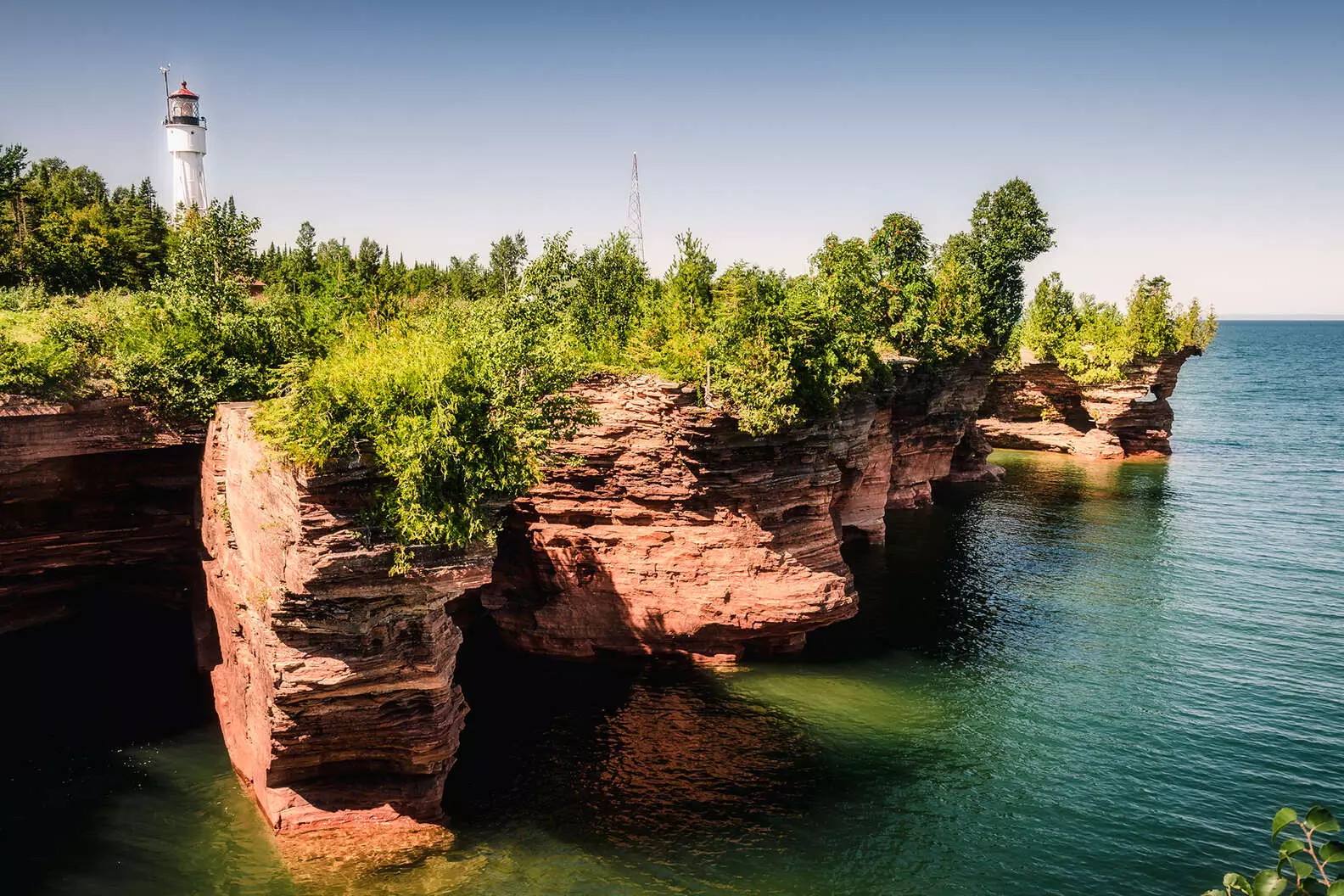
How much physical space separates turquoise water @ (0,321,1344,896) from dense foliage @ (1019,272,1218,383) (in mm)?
31751

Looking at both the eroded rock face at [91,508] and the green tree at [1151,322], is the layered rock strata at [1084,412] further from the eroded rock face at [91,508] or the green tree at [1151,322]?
the eroded rock face at [91,508]

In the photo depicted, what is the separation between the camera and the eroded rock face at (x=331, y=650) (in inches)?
823

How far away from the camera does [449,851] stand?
23938 mm

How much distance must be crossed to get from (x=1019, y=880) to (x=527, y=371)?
19479 millimetres

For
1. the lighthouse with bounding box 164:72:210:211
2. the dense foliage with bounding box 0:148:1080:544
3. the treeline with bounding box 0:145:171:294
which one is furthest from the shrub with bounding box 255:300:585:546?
the lighthouse with bounding box 164:72:210:211

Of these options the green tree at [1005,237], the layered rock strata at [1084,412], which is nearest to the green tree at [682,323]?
the green tree at [1005,237]

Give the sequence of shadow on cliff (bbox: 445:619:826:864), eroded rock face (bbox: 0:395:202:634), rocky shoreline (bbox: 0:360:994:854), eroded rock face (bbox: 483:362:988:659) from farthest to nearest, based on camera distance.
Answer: eroded rock face (bbox: 483:362:988:659)
eroded rock face (bbox: 0:395:202:634)
shadow on cliff (bbox: 445:619:826:864)
rocky shoreline (bbox: 0:360:994:854)

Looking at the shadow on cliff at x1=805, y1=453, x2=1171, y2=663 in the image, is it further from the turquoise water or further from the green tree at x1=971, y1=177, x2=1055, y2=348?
the green tree at x1=971, y1=177, x2=1055, y2=348

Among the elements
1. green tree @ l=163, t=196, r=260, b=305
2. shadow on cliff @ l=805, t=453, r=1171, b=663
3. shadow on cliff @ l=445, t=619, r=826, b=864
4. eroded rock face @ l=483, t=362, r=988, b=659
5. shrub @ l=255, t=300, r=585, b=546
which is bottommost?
shadow on cliff @ l=445, t=619, r=826, b=864

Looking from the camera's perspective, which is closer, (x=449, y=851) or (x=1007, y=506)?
(x=449, y=851)

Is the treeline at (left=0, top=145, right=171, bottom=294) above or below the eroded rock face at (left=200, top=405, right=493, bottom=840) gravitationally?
above

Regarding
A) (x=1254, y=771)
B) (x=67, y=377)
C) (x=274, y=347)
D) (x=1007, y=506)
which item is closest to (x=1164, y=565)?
(x=1007, y=506)

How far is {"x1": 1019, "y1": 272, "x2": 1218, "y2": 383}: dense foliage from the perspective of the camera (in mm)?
73688

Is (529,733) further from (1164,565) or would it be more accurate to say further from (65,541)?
(1164,565)
